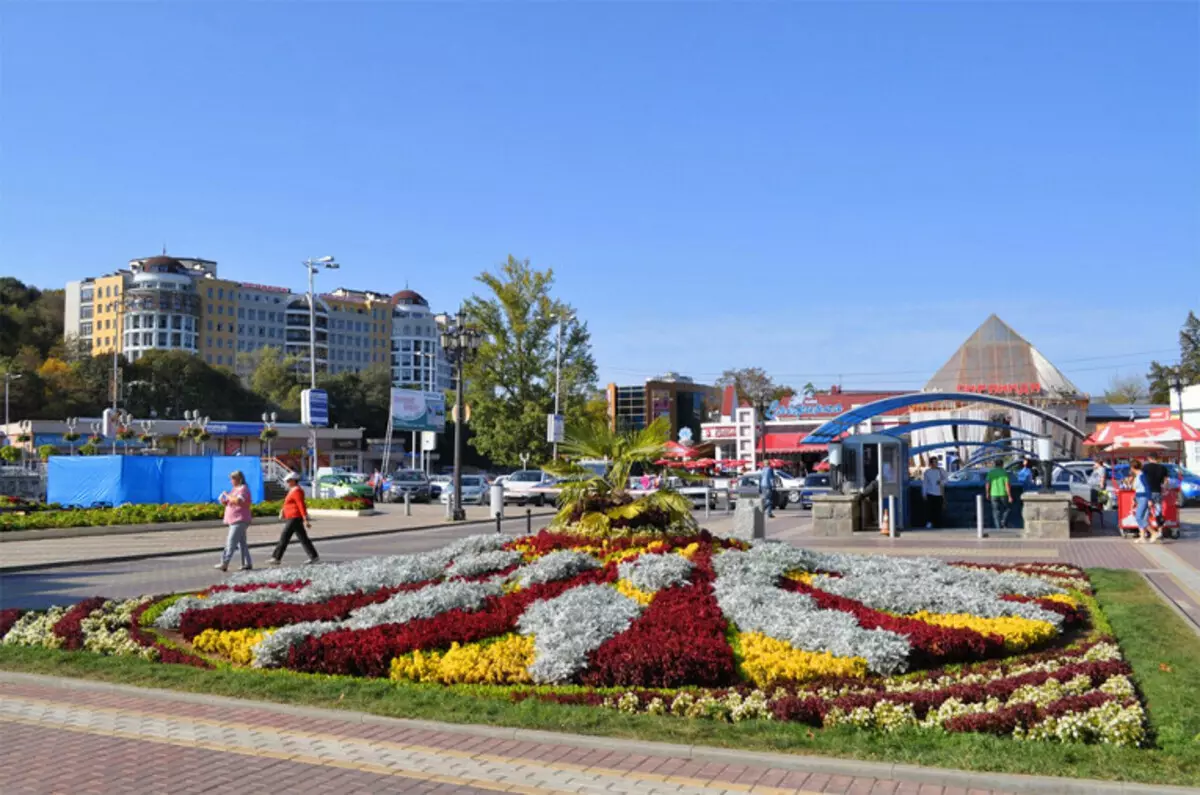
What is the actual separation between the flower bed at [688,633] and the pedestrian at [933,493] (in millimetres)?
14636

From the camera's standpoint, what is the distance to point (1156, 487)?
888 inches

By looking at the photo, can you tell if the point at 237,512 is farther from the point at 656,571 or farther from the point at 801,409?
the point at 801,409

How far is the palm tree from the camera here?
538 inches

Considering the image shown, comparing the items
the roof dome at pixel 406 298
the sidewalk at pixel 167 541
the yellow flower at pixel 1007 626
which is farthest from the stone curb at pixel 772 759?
the roof dome at pixel 406 298

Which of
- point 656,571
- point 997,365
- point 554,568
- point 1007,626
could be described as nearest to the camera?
point 1007,626

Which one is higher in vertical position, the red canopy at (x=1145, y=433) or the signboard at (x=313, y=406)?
the signboard at (x=313, y=406)

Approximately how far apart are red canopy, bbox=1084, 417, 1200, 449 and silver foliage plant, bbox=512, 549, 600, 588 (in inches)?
762

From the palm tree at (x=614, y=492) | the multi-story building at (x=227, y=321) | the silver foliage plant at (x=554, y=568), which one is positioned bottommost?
the silver foliage plant at (x=554, y=568)

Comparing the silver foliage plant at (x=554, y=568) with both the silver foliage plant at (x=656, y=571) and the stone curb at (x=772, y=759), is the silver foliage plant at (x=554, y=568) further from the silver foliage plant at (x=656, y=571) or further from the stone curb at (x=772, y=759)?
the stone curb at (x=772, y=759)

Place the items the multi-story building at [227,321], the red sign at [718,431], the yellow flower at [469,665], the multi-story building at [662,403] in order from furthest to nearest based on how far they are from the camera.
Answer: the multi-story building at [227,321] < the multi-story building at [662,403] < the red sign at [718,431] < the yellow flower at [469,665]

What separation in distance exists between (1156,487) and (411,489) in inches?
1395

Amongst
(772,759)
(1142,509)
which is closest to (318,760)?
(772,759)

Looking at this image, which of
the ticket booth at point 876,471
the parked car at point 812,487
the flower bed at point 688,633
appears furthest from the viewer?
the parked car at point 812,487

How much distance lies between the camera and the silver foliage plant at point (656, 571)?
1121 cm
